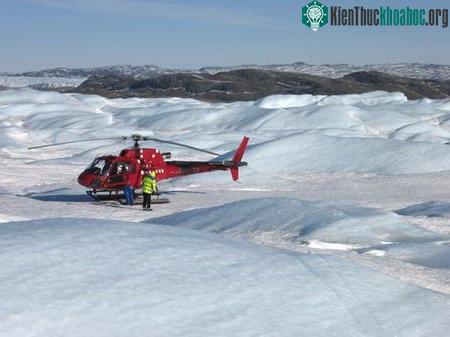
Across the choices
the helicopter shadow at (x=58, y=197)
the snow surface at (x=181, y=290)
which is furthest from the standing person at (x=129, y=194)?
the snow surface at (x=181, y=290)

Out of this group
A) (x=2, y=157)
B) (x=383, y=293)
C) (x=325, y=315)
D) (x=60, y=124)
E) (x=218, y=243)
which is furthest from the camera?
(x=60, y=124)

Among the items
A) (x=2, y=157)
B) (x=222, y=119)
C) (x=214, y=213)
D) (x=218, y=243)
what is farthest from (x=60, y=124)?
(x=218, y=243)

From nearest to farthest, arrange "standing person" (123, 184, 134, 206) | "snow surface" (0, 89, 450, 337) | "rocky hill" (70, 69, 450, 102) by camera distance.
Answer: "snow surface" (0, 89, 450, 337), "standing person" (123, 184, 134, 206), "rocky hill" (70, 69, 450, 102)

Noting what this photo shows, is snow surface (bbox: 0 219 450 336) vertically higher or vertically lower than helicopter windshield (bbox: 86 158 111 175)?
higher

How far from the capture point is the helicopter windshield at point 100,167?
493 inches

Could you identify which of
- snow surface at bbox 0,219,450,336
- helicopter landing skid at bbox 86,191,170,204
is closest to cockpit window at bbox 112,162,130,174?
helicopter landing skid at bbox 86,191,170,204

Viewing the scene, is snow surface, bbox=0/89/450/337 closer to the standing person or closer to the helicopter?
the standing person

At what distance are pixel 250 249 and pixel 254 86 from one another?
72665 mm

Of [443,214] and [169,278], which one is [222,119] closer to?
[443,214]

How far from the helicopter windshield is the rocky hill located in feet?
175

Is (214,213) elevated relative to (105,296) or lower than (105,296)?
lower

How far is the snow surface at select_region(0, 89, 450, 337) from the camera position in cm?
386

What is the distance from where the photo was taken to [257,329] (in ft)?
12.6

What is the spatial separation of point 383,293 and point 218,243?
131 centimetres
